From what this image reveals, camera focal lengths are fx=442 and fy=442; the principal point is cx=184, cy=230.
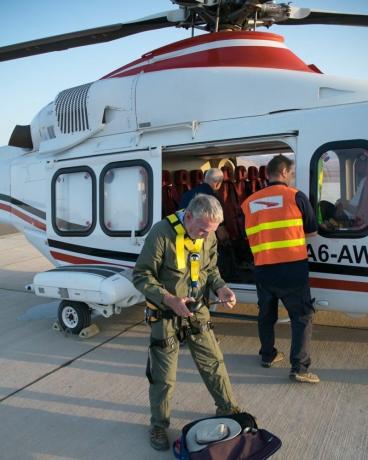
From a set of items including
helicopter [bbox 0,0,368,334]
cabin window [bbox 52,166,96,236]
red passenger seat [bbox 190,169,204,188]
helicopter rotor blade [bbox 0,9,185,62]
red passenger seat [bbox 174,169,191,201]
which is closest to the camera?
helicopter [bbox 0,0,368,334]

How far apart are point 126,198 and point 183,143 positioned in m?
0.91

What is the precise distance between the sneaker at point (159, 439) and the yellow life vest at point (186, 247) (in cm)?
96

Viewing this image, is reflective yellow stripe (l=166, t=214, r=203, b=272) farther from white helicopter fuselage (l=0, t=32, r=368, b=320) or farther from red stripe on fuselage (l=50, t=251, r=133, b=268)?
red stripe on fuselage (l=50, t=251, r=133, b=268)

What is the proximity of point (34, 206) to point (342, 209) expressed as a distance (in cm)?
400

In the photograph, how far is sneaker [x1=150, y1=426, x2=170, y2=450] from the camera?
9.14 ft

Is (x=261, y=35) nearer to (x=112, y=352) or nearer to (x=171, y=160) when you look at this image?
(x=171, y=160)

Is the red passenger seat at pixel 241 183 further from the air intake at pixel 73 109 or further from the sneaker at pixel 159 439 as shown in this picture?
the sneaker at pixel 159 439

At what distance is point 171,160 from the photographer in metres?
6.20

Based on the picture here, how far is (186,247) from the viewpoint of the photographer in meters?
2.68

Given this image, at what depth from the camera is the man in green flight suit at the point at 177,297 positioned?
2561mm

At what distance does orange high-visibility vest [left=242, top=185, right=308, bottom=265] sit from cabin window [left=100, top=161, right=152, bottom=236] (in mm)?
1493

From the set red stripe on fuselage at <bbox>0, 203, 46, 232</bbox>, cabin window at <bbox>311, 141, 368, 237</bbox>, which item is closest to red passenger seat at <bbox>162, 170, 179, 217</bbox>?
red stripe on fuselage at <bbox>0, 203, 46, 232</bbox>

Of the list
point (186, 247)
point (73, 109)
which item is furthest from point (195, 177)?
point (186, 247)

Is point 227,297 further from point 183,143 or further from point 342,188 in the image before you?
point 183,143
